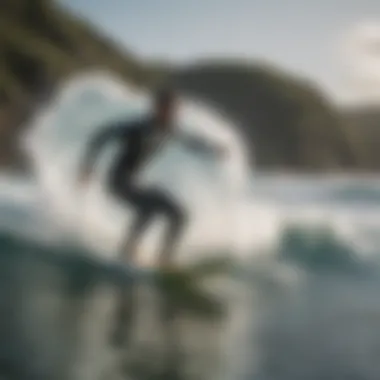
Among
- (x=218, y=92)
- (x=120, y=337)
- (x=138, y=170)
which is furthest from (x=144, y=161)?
(x=120, y=337)

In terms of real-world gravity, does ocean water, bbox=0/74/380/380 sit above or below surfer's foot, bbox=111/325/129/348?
above

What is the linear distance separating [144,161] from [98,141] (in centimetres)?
8

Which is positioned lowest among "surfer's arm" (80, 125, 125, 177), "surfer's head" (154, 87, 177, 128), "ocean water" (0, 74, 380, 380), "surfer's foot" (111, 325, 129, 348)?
"surfer's foot" (111, 325, 129, 348)

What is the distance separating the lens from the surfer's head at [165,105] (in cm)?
109

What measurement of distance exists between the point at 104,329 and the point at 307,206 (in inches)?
13.7

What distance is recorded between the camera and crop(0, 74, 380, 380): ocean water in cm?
105

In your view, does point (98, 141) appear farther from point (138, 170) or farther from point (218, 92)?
point (218, 92)

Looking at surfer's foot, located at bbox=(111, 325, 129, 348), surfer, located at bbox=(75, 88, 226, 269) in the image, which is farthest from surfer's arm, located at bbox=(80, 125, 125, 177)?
surfer's foot, located at bbox=(111, 325, 129, 348)

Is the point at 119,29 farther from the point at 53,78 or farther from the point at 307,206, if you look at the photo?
the point at 307,206

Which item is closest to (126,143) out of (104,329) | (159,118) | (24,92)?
(159,118)

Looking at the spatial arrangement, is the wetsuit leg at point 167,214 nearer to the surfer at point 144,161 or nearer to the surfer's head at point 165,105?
the surfer at point 144,161

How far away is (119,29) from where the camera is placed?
110 cm

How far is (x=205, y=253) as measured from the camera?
3.48ft

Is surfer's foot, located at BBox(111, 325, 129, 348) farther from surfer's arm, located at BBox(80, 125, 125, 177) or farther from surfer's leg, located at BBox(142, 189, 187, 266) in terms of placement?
surfer's arm, located at BBox(80, 125, 125, 177)
